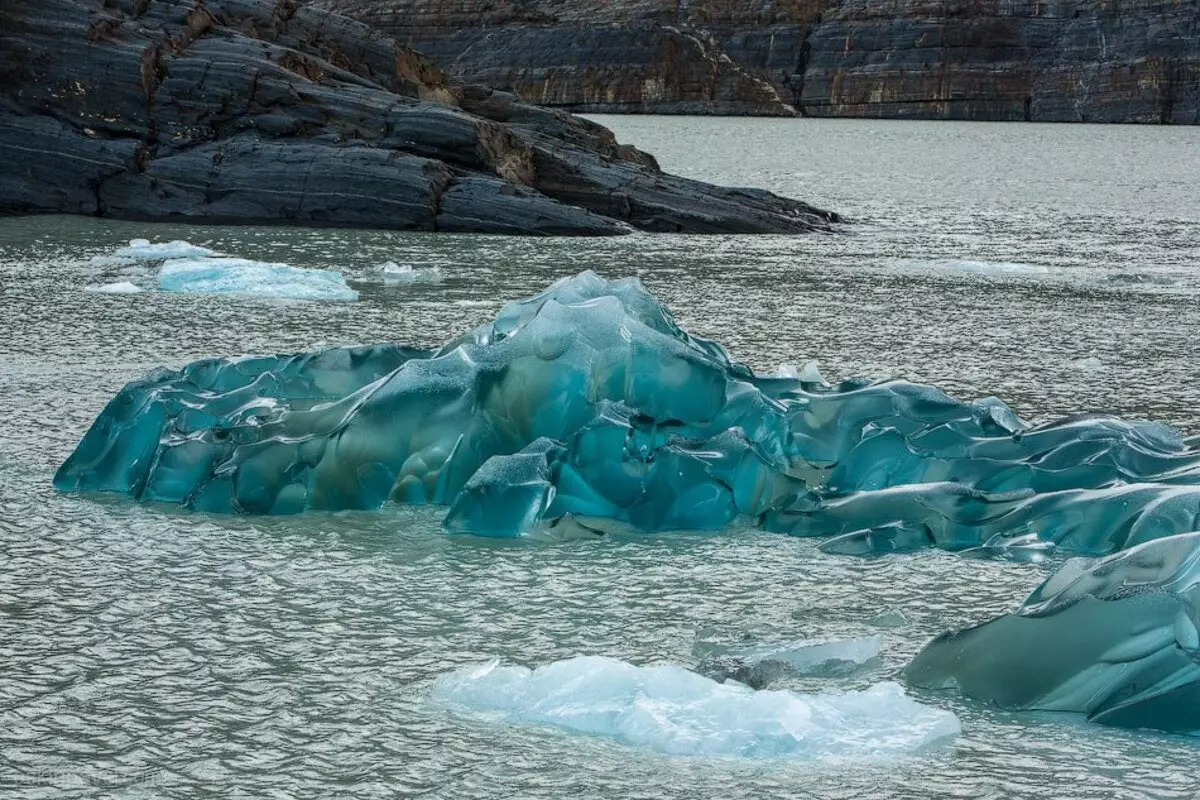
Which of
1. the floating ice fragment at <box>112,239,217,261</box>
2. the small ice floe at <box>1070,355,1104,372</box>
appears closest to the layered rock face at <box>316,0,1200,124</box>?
the floating ice fragment at <box>112,239,217,261</box>

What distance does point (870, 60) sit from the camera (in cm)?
8912

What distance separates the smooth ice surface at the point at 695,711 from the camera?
373cm

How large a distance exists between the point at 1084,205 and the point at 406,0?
72381 mm

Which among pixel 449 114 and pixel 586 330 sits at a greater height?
pixel 449 114

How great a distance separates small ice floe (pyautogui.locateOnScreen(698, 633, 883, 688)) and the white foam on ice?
8.03 metres

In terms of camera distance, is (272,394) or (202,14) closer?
(272,394)

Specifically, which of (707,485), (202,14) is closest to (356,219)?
(202,14)

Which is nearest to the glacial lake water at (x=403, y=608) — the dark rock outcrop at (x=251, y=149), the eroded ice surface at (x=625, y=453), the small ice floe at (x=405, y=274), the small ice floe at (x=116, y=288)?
the eroded ice surface at (x=625, y=453)

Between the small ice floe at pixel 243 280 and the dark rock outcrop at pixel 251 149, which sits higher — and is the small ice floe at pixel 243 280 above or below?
below

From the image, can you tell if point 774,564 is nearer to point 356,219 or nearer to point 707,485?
point 707,485

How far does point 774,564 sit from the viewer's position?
17.7 ft

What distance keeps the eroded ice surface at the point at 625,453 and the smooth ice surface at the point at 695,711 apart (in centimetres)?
161

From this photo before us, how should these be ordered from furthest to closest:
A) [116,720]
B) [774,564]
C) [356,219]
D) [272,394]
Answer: [356,219]
[272,394]
[774,564]
[116,720]

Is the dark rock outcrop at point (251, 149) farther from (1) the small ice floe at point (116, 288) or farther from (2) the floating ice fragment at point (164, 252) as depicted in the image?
(1) the small ice floe at point (116, 288)
